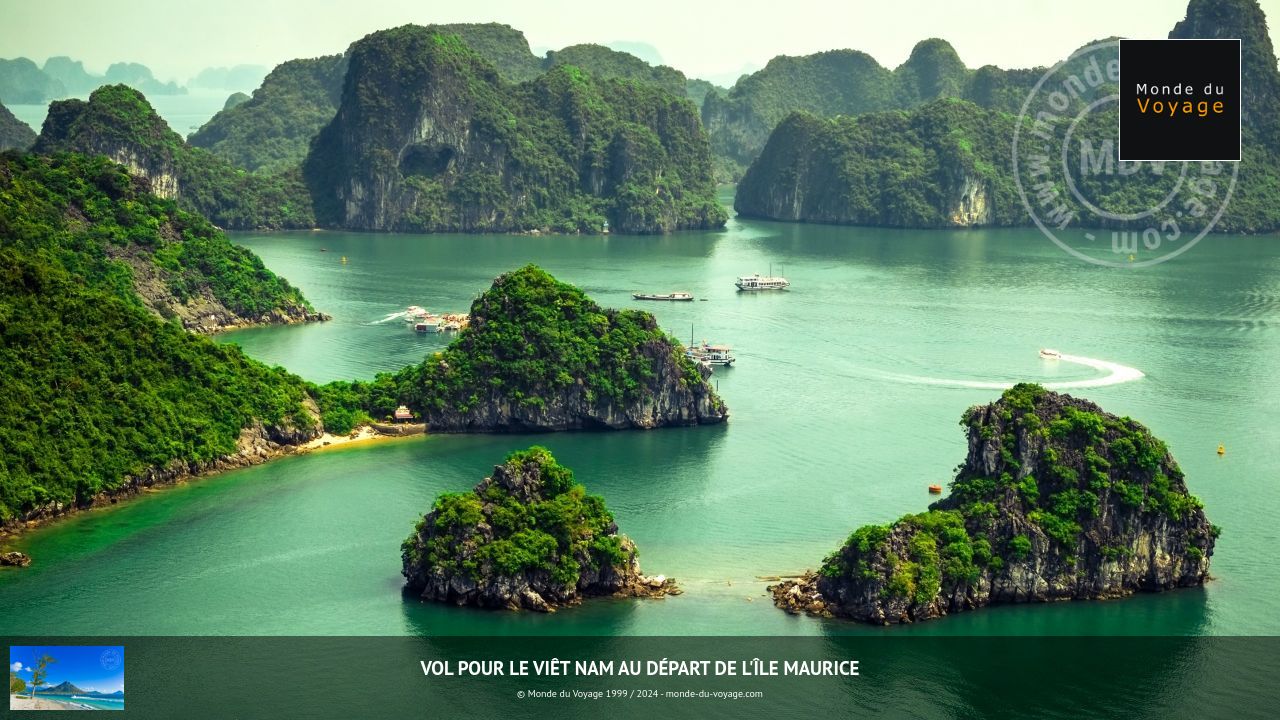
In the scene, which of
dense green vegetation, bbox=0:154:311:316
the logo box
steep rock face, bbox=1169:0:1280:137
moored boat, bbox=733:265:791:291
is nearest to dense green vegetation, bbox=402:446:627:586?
the logo box

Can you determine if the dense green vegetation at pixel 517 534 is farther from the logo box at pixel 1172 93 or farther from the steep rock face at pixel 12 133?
the steep rock face at pixel 12 133

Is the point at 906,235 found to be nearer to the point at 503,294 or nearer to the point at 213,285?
the point at 213,285

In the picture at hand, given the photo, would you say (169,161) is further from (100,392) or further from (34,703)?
(34,703)

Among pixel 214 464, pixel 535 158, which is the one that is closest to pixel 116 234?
pixel 214 464

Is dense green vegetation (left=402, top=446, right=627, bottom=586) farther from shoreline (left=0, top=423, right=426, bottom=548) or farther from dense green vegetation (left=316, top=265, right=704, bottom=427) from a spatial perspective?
dense green vegetation (left=316, top=265, right=704, bottom=427)

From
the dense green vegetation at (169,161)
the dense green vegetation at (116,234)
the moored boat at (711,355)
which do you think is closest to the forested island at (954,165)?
the dense green vegetation at (169,161)

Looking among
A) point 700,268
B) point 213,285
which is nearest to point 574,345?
point 213,285
